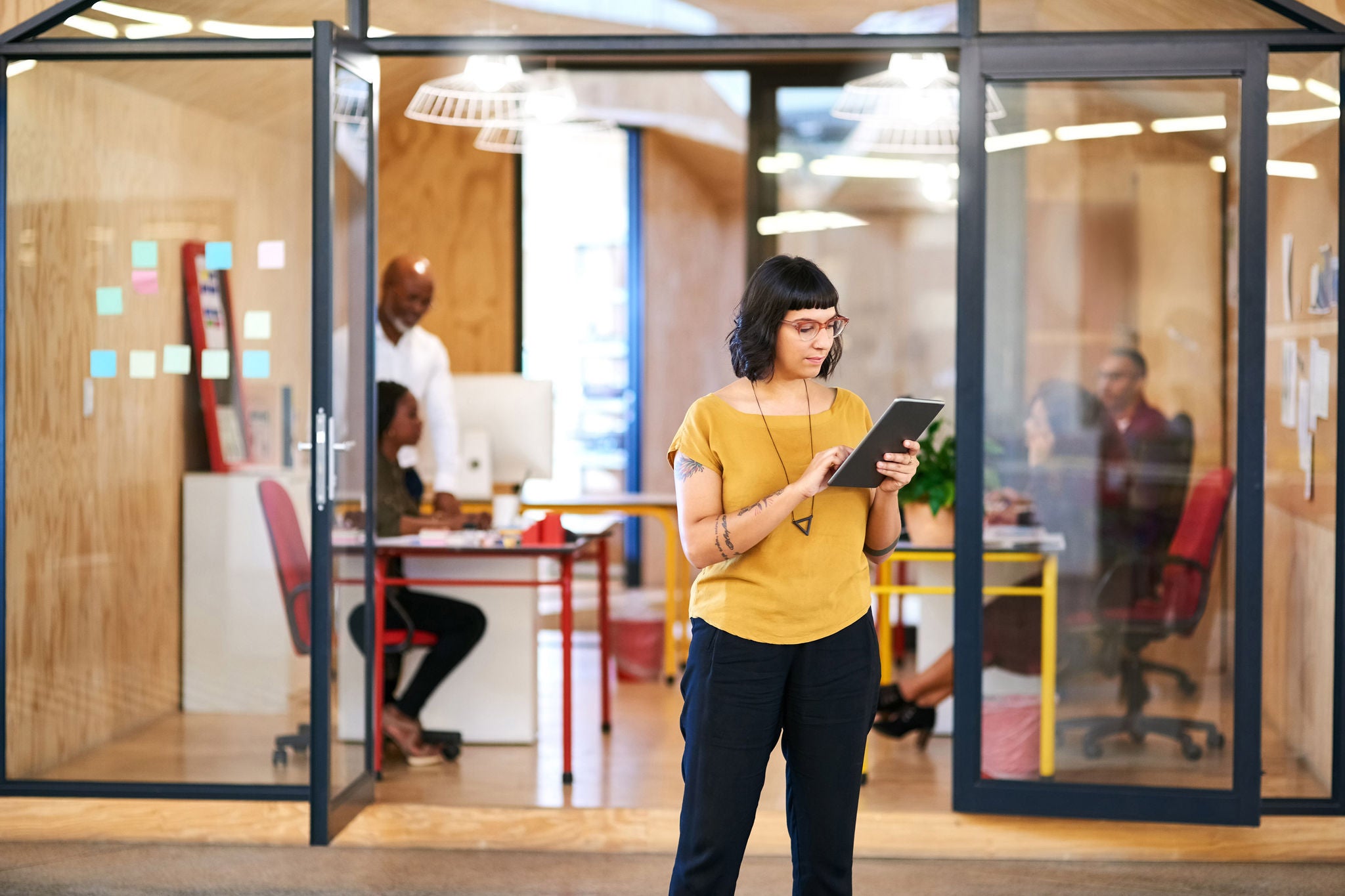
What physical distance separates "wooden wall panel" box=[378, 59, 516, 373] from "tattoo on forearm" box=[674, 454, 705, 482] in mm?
5763

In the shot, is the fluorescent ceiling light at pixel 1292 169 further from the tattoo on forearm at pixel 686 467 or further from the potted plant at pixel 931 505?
the tattoo on forearm at pixel 686 467

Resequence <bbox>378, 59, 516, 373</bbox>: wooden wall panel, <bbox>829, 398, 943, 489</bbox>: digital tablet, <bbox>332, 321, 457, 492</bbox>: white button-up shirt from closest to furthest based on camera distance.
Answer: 1. <bbox>829, 398, 943, 489</bbox>: digital tablet
2. <bbox>332, 321, 457, 492</bbox>: white button-up shirt
3. <bbox>378, 59, 516, 373</bbox>: wooden wall panel

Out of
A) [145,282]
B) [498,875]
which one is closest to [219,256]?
[145,282]

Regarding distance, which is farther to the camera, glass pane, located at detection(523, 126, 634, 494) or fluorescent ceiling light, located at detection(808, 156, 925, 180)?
glass pane, located at detection(523, 126, 634, 494)

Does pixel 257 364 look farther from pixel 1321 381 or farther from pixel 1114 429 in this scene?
pixel 1321 381

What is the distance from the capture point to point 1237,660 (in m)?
3.91

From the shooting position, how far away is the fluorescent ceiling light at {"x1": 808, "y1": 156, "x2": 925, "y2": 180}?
23.6ft

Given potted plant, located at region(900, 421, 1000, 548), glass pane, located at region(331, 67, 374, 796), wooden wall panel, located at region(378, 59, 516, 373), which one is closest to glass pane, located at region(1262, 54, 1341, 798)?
potted plant, located at region(900, 421, 1000, 548)

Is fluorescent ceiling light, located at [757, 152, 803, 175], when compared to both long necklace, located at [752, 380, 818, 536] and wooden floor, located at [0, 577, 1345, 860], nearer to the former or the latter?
wooden floor, located at [0, 577, 1345, 860]

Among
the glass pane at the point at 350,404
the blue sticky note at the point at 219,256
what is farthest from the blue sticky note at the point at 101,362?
the glass pane at the point at 350,404

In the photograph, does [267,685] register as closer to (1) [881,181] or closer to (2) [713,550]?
(2) [713,550]

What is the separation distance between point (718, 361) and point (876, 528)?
6642 mm

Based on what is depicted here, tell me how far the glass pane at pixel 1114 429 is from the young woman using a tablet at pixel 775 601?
1.61 metres

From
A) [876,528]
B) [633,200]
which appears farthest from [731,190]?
[876,528]
